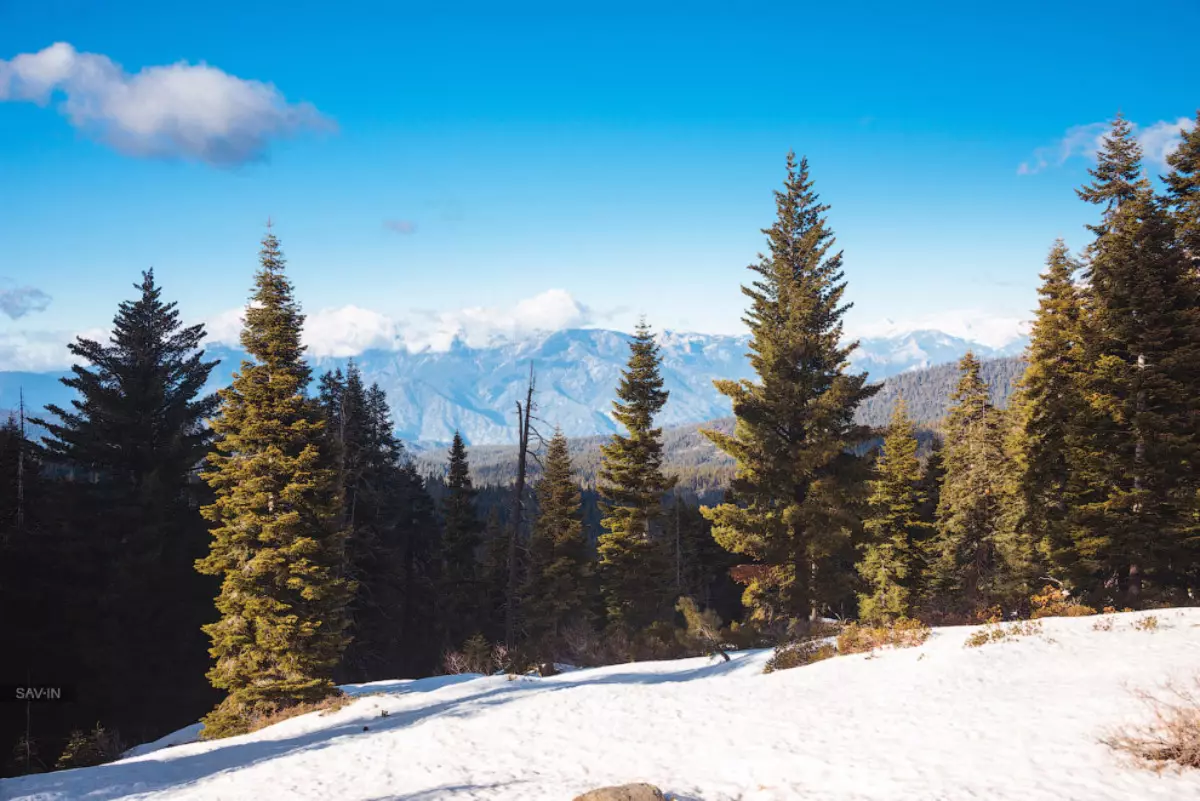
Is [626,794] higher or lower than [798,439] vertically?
lower

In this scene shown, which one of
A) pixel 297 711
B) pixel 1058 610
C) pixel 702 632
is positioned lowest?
pixel 297 711

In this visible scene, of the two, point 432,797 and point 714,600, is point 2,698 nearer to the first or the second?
point 432,797

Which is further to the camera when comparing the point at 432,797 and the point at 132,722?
the point at 132,722

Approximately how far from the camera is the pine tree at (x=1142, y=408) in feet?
66.1

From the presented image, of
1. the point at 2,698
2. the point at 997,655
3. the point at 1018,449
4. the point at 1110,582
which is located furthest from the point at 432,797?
the point at 1110,582

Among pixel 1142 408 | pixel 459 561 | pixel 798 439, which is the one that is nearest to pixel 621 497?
pixel 798 439

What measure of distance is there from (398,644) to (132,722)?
1564cm

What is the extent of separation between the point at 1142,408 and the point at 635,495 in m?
20.5

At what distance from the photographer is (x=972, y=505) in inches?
1400

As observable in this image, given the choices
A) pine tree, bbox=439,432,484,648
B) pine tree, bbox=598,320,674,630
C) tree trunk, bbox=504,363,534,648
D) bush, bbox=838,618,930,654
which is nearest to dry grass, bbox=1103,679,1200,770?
bush, bbox=838,618,930,654

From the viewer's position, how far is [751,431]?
22.7 metres

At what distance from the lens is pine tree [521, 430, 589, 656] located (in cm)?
3828

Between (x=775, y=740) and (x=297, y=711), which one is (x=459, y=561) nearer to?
(x=297, y=711)

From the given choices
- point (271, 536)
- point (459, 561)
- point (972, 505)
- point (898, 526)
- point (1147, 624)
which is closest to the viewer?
point (1147, 624)
